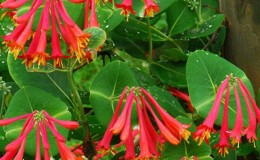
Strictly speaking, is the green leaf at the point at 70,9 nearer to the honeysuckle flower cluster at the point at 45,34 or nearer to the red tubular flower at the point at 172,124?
the honeysuckle flower cluster at the point at 45,34

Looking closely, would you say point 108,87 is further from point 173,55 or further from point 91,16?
point 173,55

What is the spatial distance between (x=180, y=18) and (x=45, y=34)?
496 millimetres

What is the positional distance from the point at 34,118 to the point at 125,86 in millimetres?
206

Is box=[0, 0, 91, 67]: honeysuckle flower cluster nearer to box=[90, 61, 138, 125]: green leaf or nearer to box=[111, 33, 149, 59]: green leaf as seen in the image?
box=[90, 61, 138, 125]: green leaf

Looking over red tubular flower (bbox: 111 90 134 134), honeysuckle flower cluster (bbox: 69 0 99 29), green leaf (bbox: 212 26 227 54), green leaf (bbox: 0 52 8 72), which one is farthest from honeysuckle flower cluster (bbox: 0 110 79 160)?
green leaf (bbox: 212 26 227 54)

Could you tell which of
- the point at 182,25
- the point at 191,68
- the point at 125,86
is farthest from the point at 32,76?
the point at 182,25

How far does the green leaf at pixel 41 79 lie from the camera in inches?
54.0

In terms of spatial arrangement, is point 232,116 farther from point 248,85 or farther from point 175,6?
point 175,6

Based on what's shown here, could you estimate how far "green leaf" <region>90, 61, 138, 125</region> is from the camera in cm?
132

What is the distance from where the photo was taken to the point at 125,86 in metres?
1.34

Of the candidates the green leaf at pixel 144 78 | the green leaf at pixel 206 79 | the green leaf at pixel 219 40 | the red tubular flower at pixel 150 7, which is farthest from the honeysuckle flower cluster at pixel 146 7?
the green leaf at pixel 219 40

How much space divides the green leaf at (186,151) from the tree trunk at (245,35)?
0.29 meters

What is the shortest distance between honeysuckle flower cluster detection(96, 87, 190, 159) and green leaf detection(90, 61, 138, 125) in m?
0.03

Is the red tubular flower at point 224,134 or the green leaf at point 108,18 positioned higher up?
the green leaf at point 108,18
